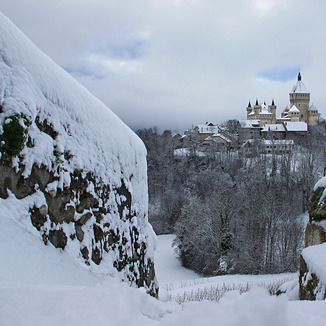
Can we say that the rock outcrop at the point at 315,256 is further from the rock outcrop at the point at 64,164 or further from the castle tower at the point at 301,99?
the castle tower at the point at 301,99

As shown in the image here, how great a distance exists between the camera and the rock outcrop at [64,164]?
404 centimetres

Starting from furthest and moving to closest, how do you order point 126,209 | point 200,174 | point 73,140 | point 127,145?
point 200,174
point 127,145
point 126,209
point 73,140

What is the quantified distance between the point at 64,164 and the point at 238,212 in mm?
21843

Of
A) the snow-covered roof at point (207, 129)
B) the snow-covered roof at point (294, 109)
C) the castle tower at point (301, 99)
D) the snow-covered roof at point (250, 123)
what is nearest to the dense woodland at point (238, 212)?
the snow-covered roof at point (250, 123)

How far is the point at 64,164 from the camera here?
15.6 feet

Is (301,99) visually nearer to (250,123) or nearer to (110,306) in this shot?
(250,123)

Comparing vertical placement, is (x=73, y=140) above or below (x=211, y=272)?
above

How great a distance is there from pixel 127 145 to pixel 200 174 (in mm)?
33274

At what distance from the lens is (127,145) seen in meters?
6.81

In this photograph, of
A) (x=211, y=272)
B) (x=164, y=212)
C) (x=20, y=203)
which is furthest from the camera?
(x=164, y=212)

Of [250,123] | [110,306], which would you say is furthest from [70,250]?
[250,123]

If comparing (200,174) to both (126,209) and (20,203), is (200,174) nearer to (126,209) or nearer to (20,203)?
(126,209)

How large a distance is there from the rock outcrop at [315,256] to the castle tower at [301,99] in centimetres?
8498

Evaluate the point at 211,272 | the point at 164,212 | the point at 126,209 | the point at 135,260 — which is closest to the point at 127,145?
the point at 126,209
